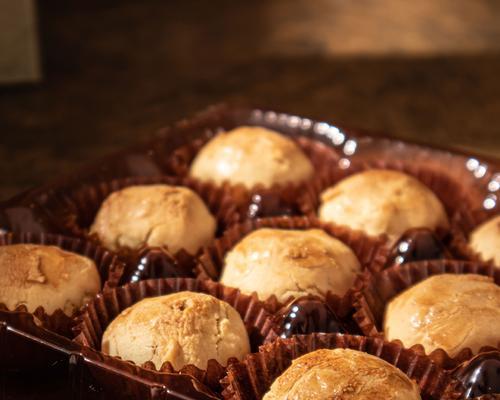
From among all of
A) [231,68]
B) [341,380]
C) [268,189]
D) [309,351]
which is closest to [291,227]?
[268,189]

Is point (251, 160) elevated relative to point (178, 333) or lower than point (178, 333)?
elevated

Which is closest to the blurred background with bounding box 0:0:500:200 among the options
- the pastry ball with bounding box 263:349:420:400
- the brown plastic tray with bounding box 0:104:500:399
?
the brown plastic tray with bounding box 0:104:500:399

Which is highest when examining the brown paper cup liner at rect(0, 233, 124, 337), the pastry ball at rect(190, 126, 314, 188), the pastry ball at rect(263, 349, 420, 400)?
the pastry ball at rect(190, 126, 314, 188)

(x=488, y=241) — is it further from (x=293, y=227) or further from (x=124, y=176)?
(x=124, y=176)

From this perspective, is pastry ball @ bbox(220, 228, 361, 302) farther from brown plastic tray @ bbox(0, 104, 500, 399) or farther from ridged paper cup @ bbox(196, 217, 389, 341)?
brown plastic tray @ bbox(0, 104, 500, 399)

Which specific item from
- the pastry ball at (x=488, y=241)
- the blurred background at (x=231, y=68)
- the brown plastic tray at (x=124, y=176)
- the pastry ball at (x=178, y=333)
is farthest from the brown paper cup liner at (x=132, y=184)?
the blurred background at (x=231, y=68)
